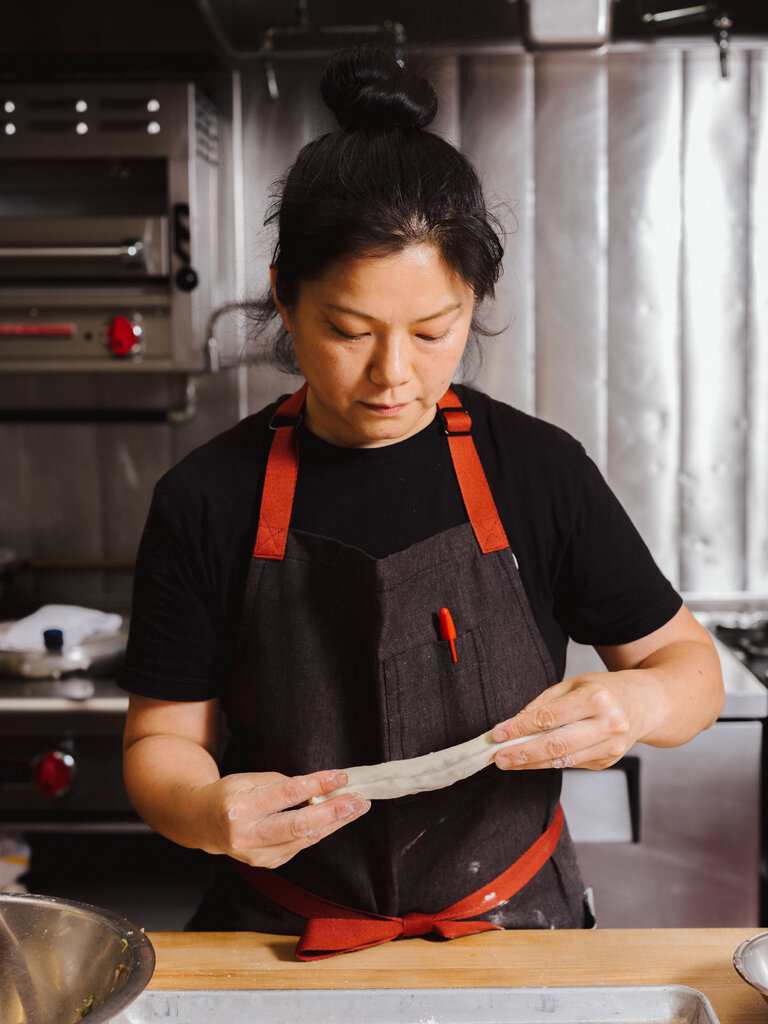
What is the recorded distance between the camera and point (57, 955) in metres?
0.94

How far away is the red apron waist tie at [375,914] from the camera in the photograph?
1.11 metres

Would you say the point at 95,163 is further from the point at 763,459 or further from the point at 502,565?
the point at 763,459

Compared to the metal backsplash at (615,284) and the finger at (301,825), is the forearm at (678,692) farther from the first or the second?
the metal backsplash at (615,284)

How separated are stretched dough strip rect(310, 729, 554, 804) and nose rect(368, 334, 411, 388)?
0.40 metres

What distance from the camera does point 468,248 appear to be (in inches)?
44.6

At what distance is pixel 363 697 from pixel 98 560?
154 centimetres

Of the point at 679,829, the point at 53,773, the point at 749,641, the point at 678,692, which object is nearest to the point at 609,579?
the point at 678,692

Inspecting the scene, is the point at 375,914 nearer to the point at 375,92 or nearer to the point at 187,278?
the point at 375,92

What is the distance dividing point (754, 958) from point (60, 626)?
1.64m

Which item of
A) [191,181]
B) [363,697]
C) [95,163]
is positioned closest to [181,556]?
[363,697]

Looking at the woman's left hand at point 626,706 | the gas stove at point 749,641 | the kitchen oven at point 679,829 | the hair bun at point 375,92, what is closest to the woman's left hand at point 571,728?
the woman's left hand at point 626,706

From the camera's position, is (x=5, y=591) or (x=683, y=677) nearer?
(x=683, y=677)

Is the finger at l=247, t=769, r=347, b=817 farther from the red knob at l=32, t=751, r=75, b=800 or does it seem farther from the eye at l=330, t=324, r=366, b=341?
the red knob at l=32, t=751, r=75, b=800

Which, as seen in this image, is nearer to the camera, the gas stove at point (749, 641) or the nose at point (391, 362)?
the nose at point (391, 362)
